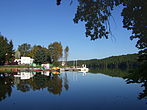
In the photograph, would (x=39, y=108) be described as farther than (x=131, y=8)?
Yes

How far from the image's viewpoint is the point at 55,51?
99375 mm

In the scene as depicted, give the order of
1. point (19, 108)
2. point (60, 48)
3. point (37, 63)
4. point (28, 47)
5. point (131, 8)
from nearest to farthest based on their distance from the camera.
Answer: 1. point (131, 8)
2. point (19, 108)
3. point (37, 63)
4. point (60, 48)
5. point (28, 47)

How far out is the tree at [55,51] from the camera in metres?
99.1

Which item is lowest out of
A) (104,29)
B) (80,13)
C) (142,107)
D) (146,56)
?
(142,107)

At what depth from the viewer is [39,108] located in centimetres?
1330

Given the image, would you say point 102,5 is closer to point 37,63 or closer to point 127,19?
point 127,19

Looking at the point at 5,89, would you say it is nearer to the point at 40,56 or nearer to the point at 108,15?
the point at 108,15

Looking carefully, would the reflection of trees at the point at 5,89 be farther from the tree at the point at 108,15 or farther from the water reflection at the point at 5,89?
the tree at the point at 108,15

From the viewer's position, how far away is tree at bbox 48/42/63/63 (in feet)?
325

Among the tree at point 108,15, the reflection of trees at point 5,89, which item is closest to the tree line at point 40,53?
the reflection of trees at point 5,89

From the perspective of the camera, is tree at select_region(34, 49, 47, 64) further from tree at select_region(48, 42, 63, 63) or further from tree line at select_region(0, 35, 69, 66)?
tree at select_region(48, 42, 63, 63)

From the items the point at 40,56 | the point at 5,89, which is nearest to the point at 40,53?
the point at 40,56

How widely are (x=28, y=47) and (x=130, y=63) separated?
293 feet

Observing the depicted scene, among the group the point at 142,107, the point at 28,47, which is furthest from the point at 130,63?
the point at 142,107
